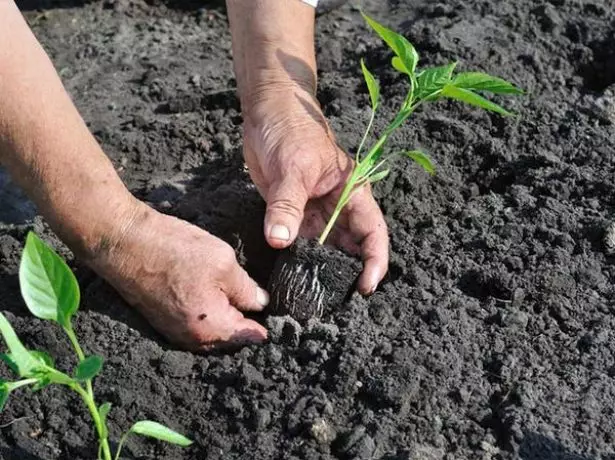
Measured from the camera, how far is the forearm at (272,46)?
8.77 ft

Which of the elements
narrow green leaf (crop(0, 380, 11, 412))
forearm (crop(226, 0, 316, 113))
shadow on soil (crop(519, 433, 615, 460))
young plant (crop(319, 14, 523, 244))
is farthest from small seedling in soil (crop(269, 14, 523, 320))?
narrow green leaf (crop(0, 380, 11, 412))

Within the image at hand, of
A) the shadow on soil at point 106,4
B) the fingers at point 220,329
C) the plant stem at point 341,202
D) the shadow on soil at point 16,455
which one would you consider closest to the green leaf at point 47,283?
the shadow on soil at point 16,455

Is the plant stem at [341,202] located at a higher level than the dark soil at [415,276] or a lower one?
higher

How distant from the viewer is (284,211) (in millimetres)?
2342

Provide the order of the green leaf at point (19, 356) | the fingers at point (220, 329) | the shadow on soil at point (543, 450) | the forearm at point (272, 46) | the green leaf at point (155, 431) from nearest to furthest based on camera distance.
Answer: the green leaf at point (19, 356)
the green leaf at point (155, 431)
the shadow on soil at point (543, 450)
the fingers at point (220, 329)
the forearm at point (272, 46)

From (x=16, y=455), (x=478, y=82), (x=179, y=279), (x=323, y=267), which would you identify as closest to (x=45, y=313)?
(x=16, y=455)

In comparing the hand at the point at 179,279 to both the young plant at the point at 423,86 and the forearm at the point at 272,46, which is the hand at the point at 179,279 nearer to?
the young plant at the point at 423,86

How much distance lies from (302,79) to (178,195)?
1.67ft

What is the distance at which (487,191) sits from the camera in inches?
111

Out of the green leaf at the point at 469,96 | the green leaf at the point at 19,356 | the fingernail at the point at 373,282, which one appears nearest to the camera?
the green leaf at the point at 19,356

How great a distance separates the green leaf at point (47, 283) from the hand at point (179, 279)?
1.52ft

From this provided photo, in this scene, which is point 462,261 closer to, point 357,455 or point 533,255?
point 533,255

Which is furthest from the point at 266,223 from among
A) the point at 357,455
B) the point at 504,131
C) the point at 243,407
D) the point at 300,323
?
the point at 504,131

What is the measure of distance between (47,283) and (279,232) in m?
0.72
